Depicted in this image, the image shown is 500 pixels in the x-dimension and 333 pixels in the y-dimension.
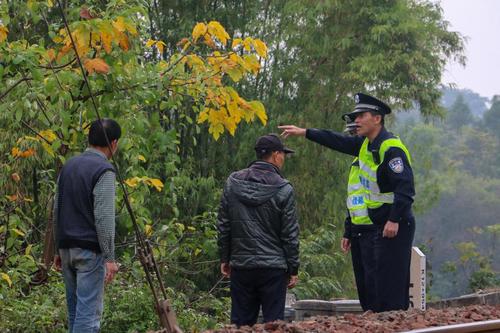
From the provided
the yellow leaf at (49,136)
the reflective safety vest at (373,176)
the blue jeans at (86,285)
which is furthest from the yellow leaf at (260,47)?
the blue jeans at (86,285)

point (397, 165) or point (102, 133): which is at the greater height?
point (102, 133)

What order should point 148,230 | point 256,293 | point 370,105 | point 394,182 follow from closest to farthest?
point 256,293
point 394,182
point 370,105
point 148,230

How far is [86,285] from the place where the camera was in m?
6.62

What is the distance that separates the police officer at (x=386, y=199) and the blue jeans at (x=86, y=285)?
234 centimetres

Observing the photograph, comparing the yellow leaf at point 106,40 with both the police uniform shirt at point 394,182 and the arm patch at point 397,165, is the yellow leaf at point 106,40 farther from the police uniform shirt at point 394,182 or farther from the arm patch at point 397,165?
the arm patch at point 397,165

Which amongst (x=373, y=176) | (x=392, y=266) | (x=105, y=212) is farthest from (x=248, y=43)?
(x=105, y=212)

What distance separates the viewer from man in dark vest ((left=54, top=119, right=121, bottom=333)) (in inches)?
257

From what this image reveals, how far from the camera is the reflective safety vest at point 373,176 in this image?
830cm

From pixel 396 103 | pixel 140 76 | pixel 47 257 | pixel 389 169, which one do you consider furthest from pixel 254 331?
pixel 396 103

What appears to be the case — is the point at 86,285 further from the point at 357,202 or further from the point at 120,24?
the point at 357,202

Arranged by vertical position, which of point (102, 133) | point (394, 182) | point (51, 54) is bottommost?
point (394, 182)

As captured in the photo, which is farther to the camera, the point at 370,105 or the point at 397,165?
the point at 370,105

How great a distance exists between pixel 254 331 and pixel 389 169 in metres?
2.21

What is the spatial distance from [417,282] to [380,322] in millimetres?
1996
